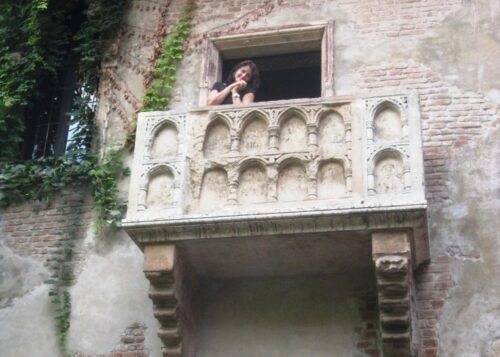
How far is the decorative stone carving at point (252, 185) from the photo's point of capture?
841 cm

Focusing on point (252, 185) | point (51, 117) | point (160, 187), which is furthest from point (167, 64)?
point (252, 185)

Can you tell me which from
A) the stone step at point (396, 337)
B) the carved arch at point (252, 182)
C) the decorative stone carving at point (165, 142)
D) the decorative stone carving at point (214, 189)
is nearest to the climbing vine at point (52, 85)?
the decorative stone carving at point (165, 142)

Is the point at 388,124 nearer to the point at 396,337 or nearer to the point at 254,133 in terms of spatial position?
→ the point at 254,133

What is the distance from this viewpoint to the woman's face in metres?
9.55

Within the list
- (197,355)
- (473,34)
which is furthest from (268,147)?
(473,34)

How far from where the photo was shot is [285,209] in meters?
8.08

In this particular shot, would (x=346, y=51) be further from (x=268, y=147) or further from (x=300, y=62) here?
(x=268, y=147)

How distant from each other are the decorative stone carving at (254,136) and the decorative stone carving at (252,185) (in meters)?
0.18

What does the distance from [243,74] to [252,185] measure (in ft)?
5.06

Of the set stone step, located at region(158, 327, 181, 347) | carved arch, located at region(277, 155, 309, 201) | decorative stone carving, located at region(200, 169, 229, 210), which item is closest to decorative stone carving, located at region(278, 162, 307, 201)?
carved arch, located at region(277, 155, 309, 201)

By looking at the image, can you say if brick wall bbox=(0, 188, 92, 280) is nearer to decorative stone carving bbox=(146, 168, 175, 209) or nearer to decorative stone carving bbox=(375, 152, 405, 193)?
decorative stone carving bbox=(146, 168, 175, 209)

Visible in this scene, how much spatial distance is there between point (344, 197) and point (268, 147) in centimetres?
93

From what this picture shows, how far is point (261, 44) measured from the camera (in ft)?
34.7

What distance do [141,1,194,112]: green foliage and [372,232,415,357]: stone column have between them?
330cm
